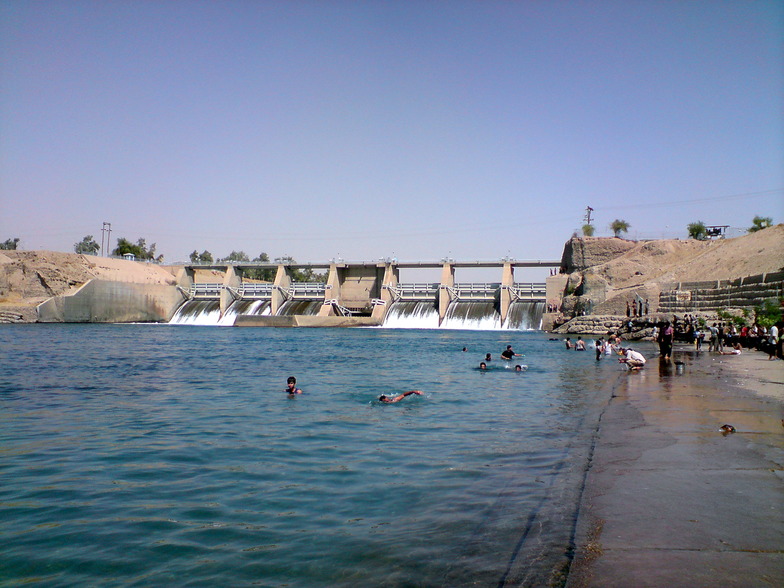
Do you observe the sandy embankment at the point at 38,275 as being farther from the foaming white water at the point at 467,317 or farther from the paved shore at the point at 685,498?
the paved shore at the point at 685,498

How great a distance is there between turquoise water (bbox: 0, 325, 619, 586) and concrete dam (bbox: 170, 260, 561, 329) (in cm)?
3776

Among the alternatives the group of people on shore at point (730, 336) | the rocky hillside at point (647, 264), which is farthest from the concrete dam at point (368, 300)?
the group of people on shore at point (730, 336)

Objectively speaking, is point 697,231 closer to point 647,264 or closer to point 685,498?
point 647,264

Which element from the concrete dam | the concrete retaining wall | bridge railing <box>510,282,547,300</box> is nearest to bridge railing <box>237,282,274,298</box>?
the concrete dam

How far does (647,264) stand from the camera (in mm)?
54406

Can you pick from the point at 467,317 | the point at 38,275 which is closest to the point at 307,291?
the point at 467,317

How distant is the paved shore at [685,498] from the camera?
3.97 meters

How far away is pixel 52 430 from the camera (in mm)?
10398

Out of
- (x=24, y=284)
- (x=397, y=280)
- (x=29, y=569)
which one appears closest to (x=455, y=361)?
(x=29, y=569)

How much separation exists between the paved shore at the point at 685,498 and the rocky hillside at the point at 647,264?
114 ft

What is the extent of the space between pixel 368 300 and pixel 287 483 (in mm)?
54988

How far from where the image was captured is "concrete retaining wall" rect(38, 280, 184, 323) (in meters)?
57.6

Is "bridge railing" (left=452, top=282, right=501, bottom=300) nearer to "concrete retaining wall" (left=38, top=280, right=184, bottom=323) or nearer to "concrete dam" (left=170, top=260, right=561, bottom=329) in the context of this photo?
"concrete dam" (left=170, top=260, right=561, bottom=329)

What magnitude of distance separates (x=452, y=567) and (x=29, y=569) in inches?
131
